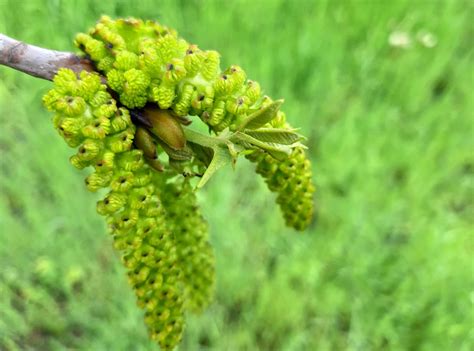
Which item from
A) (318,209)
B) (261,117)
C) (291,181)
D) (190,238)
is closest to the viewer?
(261,117)

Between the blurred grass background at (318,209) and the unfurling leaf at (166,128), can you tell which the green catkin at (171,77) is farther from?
the blurred grass background at (318,209)

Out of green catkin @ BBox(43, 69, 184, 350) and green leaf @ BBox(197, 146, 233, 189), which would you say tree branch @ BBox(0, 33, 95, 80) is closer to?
green catkin @ BBox(43, 69, 184, 350)

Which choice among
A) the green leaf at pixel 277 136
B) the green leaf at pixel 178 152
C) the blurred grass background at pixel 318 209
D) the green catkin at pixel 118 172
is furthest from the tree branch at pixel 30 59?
the blurred grass background at pixel 318 209

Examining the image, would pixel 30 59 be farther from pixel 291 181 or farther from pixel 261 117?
pixel 291 181

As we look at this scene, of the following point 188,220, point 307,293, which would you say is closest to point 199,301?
point 188,220

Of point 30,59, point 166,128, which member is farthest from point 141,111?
point 30,59
